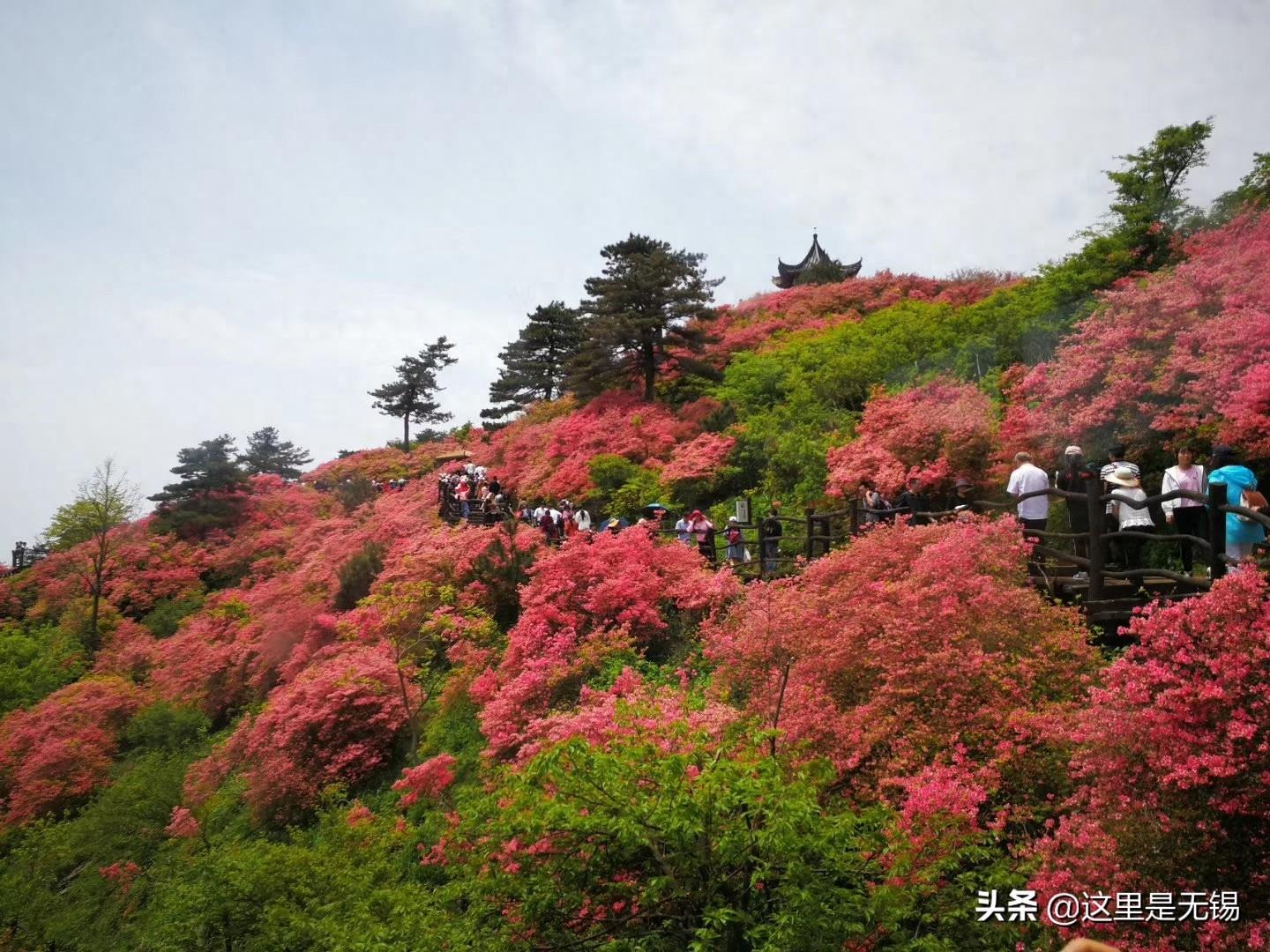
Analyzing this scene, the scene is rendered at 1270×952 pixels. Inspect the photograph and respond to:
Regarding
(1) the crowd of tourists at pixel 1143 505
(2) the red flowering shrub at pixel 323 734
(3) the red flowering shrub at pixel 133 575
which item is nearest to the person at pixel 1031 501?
(1) the crowd of tourists at pixel 1143 505

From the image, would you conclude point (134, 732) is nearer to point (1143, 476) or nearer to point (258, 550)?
point (258, 550)

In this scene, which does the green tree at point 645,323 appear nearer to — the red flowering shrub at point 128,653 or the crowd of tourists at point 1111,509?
the crowd of tourists at point 1111,509

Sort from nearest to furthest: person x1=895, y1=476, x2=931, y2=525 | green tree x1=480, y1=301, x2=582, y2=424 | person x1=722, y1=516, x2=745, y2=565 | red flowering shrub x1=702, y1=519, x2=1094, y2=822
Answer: red flowering shrub x1=702, y1=519, x2=1094, y2=822 → person x1=895, y1=476, x2=931, y2=525 → person x1=722, y1=516, x2=745, y2=565 → green tree x1=480, y1=301, x2=582, y2=424

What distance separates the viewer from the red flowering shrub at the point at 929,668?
19.4 ft

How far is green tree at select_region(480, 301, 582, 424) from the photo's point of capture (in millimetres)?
39281

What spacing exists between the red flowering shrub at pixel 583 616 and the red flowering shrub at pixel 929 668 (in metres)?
3.17

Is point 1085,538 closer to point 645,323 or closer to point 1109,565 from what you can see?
point 1109,565

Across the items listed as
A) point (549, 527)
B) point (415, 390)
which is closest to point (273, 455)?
point (415, 390)

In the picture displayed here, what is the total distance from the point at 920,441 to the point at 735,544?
3.75m

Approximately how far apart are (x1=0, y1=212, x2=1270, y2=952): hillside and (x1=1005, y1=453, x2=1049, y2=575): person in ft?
3.20

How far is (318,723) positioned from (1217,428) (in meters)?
13.8

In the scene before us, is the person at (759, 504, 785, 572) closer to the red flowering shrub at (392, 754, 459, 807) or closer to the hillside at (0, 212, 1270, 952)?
the hillside at (0, 212, 1270, 952)

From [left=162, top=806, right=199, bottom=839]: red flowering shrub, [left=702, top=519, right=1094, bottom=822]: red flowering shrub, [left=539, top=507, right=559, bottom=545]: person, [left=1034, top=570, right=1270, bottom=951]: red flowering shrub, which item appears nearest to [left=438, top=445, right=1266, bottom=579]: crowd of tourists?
[left=702, top=519, right=1094, bottom=822]: red flowering shrub

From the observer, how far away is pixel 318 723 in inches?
516
